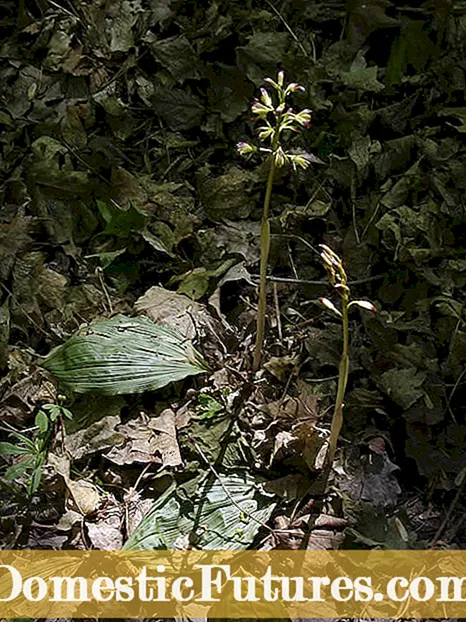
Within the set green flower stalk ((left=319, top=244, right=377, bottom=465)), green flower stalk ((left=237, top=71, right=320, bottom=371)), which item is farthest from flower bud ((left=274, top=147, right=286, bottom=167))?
green flower stalk ((left=319, top=244, right=377, bottom=465))

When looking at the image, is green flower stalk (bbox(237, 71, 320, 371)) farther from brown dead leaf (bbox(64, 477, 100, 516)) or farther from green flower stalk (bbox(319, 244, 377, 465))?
brown dead leaf (bbox(64, 477, 100, 516))

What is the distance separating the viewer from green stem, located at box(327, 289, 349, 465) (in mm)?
1458

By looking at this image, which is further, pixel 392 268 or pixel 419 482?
pixel 392 268

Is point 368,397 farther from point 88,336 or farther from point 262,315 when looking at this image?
point 88,336

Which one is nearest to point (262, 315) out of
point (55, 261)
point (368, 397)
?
point (368, 397)

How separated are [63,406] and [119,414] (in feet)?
0.42

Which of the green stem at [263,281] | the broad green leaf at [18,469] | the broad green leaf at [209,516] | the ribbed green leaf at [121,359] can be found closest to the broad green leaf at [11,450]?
the broad green leaf at [18,469]

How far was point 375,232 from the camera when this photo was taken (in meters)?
1.96

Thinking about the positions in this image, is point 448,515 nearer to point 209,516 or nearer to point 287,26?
point 209,516

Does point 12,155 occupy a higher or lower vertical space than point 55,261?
higher

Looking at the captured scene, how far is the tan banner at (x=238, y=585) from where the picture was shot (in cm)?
142

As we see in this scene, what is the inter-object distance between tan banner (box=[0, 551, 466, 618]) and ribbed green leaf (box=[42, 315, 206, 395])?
13.7 inches

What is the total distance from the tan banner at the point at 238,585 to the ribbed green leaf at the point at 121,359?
13.7 inches

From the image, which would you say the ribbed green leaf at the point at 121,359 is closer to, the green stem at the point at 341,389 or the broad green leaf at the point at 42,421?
the broad green leaf at the point at 42,421
